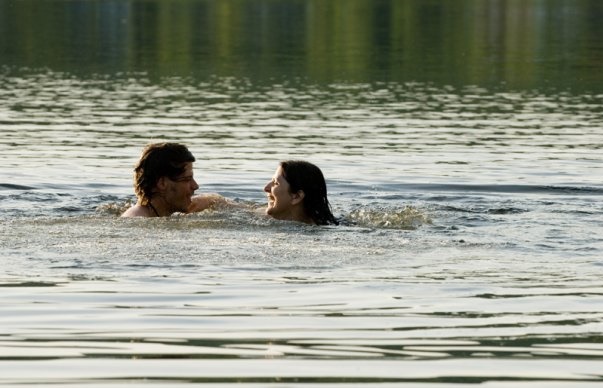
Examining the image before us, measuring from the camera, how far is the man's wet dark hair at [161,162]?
15.4 meters

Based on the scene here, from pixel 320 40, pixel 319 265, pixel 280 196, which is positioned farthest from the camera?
pixel 320 40

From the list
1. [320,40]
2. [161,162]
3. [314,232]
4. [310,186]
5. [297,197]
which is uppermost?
[161,162]

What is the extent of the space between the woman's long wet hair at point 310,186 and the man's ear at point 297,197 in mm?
29

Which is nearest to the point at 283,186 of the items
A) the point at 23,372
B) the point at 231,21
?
the point at 23,372

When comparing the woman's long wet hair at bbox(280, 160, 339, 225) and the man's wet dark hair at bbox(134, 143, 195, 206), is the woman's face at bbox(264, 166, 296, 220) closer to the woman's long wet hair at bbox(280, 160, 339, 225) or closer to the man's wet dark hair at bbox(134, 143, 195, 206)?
the woman's long wet hair at bbox(280, 160, 339, 225)

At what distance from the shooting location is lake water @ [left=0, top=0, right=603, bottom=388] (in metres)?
9.87

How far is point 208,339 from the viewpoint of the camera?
33.9 ft

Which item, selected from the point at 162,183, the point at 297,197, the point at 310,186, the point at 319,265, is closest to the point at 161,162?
the point at 162,183

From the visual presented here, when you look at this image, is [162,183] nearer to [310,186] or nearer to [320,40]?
[310,186]

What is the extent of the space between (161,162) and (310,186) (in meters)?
1.47

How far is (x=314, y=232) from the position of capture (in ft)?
49.6

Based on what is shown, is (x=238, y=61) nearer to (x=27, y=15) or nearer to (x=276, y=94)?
(x=276, y=94)

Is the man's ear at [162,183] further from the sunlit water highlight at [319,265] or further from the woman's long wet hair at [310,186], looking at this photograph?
the woman's long wet hair at [310,186]

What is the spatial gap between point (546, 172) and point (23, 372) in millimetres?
13087
